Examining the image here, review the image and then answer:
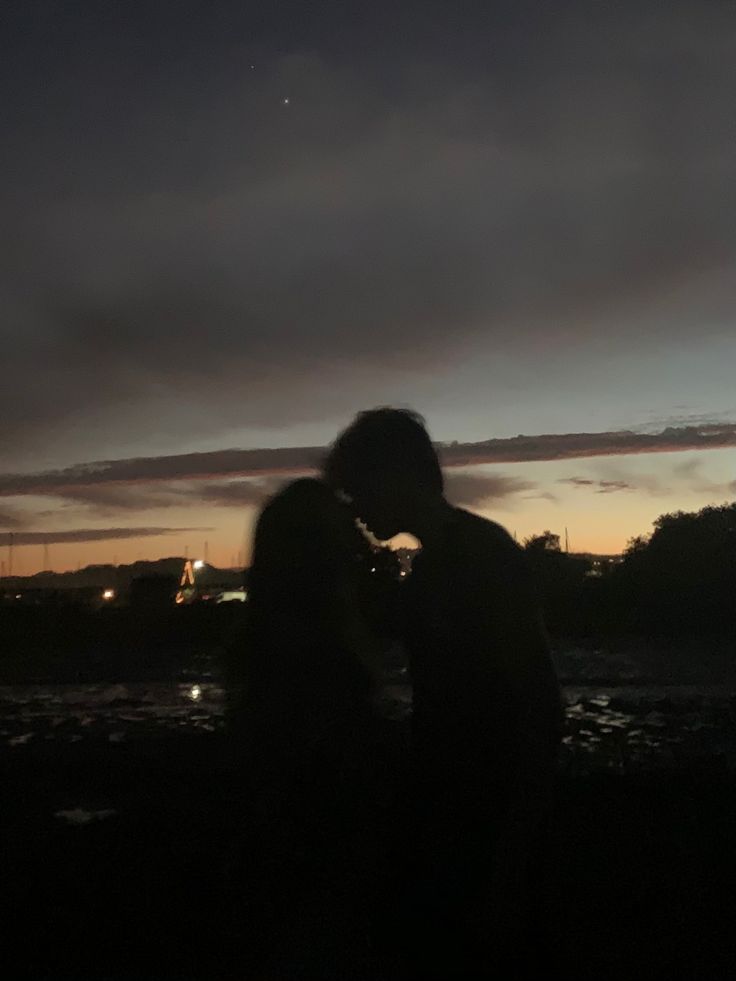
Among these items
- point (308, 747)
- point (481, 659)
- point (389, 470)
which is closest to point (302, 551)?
point (389, 470)

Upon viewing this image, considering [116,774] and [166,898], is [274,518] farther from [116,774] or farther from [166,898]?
[116,774]

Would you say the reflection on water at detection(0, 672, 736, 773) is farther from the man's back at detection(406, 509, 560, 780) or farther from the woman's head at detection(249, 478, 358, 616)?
the man's back at detection(406, 509, 560, 780)

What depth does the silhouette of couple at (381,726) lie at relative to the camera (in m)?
2.00

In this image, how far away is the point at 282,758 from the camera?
2.34 meters

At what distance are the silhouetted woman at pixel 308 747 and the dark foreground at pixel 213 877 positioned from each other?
118mm

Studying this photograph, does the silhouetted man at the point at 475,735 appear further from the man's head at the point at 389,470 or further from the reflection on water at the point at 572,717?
the reflection on water at the point at 572,717

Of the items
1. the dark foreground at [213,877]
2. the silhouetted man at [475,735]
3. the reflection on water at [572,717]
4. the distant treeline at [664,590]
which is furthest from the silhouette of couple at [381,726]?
the distant treeline at [664,590]

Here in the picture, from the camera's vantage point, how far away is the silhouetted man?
1958mm

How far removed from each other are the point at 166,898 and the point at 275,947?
403 centimetres

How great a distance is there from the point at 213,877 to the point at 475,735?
474 cm

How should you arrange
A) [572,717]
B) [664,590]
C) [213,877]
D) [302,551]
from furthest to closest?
[664,590] < [572,717] < [213,877] < [302,551]

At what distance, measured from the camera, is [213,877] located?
619 centimetres

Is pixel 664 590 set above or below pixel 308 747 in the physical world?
below

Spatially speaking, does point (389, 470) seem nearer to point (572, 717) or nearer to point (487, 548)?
point (487, 548)
